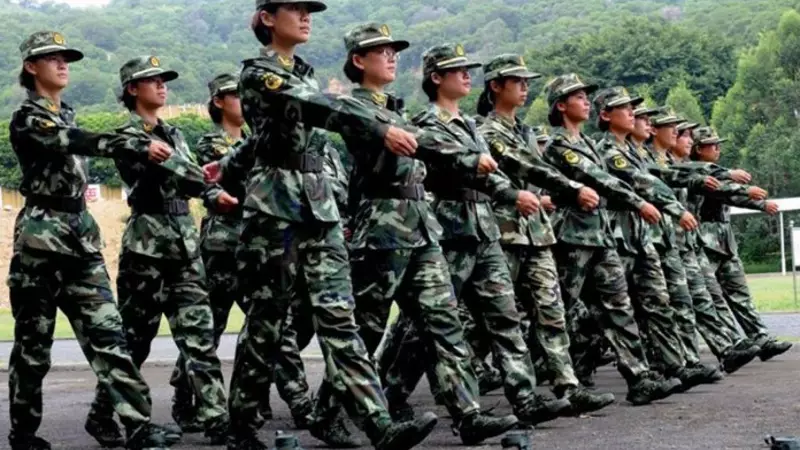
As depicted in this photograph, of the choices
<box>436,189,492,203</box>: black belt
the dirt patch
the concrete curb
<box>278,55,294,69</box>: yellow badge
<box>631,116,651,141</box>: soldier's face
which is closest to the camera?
<box>278,55,294,69</box>: yellow badge

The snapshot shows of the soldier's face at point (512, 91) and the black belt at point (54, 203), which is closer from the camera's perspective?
the black belt at point (54, 203)

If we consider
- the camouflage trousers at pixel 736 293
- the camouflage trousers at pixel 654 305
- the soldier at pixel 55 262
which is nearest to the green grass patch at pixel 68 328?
the camouflage trousers at pixel 736 293

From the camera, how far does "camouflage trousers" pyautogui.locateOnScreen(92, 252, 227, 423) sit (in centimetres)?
1023

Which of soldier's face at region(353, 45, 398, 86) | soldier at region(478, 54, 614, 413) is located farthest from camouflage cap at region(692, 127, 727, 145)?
soldier's face at region(353, 45, 398, 86)

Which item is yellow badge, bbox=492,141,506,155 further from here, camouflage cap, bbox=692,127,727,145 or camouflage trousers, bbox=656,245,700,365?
camouflage cap, bbox=692,127,727,145

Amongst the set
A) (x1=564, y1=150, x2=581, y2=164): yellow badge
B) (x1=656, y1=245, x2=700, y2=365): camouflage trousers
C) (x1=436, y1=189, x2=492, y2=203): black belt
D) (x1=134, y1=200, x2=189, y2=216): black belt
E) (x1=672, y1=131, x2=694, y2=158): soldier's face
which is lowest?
(x1=656, y1=245, x2=700, y2=365): camouflage trousers

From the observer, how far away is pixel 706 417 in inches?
441

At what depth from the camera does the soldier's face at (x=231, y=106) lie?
477 inches

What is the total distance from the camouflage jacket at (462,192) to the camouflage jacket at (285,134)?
1.44 metres

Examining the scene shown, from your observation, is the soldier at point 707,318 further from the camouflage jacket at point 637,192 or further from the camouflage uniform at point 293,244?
the camouflage uniform at point 293,244

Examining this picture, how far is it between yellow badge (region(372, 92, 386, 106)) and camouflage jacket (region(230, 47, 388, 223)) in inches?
36.6

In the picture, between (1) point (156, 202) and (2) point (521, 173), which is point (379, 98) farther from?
(2) point (521, 173)

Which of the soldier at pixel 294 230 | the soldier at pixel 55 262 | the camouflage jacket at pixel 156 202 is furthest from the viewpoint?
the camouflage jacket at pixel 156 202

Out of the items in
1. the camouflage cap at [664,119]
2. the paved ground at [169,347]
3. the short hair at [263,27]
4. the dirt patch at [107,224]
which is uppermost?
the short hair at [263,27]
